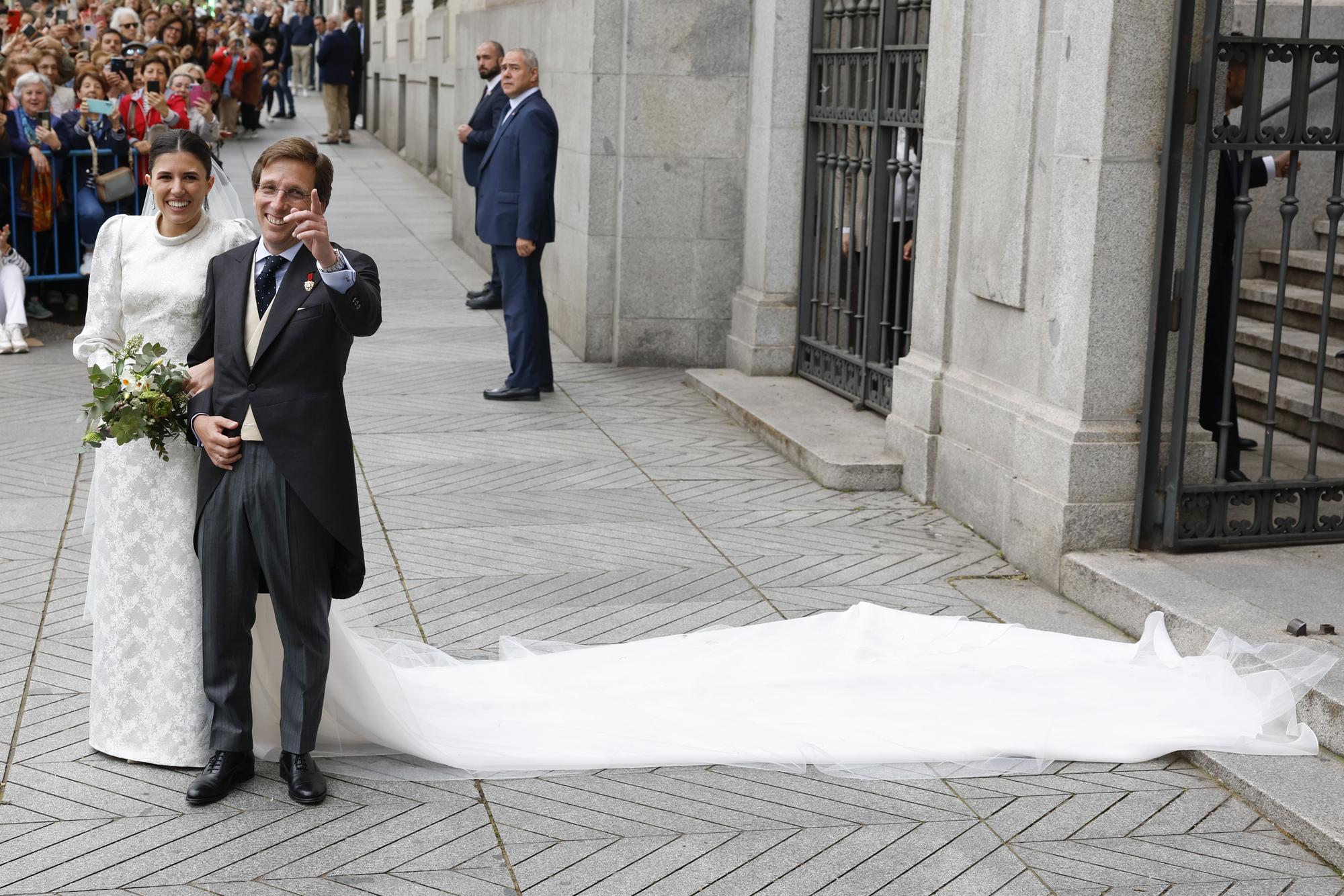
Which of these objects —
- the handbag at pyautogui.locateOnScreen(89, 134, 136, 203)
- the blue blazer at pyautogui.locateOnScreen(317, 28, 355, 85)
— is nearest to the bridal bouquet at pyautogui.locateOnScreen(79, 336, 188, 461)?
the handbag at pyautogui.locateOnScreen(89, 134, 136, 203)

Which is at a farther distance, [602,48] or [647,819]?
[602,48]

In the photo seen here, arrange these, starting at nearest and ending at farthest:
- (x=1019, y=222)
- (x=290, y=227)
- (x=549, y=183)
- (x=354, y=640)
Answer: (x=290, y=227)
(x=354, y=640)
(x=1019, y=222)
(x=549, y=183)

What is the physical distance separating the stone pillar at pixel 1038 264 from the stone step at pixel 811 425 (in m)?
0.33

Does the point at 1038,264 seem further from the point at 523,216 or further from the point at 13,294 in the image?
the point at 13,294

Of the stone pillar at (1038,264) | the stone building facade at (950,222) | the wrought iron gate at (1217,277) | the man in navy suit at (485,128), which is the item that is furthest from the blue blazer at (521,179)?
the wrought iron gate at (1217,277)

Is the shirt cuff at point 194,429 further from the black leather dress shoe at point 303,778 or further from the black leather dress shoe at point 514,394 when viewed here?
the black leather dress shoe at point 514,394

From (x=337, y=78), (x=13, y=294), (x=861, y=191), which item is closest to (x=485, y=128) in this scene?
(x=13, y=294)

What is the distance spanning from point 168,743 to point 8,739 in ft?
1.90

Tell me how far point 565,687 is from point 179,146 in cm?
206

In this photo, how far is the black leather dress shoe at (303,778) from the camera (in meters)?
4.65

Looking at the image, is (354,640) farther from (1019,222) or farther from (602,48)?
(602,48)

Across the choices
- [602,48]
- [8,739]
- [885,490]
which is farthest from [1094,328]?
[602,48]

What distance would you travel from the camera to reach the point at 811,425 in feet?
30.8

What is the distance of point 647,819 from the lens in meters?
4.59
